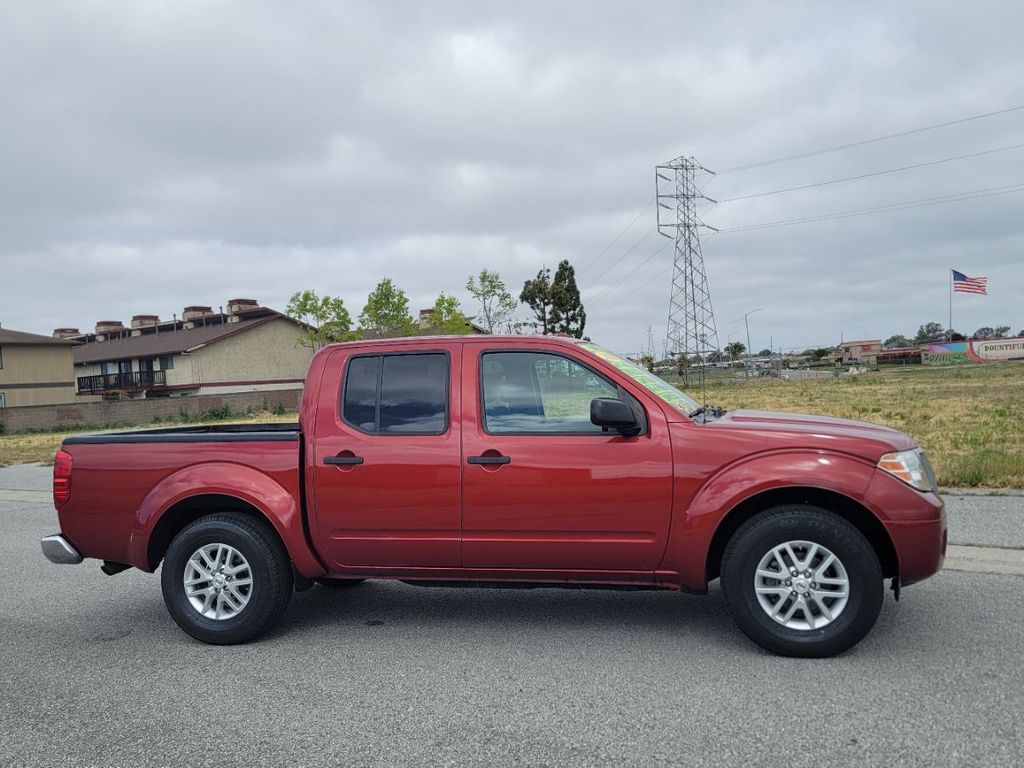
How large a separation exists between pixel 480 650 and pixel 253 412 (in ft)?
140

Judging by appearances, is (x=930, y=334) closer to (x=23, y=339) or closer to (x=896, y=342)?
(x=896, y=342)

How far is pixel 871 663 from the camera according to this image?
14.1ft

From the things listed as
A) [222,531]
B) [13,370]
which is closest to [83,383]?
[13,370]

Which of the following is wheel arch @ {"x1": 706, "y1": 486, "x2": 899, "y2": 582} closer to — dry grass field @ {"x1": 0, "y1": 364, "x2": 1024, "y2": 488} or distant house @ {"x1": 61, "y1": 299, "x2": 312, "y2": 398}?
dry grass field @ {"x1": 0, "y1": 364, "x2": 1024, "y2": 488}

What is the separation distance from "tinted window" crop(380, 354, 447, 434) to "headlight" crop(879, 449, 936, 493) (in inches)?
98.0

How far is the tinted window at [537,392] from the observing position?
4805 millimetres

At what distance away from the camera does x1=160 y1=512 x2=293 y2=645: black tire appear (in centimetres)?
489

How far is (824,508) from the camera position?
4.50m

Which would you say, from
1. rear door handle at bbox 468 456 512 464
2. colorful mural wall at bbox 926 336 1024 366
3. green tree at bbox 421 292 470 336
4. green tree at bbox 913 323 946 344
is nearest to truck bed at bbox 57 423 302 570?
rear door handle at bbox 468 456 512 464

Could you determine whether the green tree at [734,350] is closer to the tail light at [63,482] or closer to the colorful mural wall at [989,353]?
the colorful mural wall at [989,353]

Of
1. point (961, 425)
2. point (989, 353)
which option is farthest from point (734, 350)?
point (961, 425)

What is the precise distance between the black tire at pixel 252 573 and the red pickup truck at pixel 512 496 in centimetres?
1

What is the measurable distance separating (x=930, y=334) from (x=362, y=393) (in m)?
169

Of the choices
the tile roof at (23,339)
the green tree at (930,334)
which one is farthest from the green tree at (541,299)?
the green tree at (930,334)
